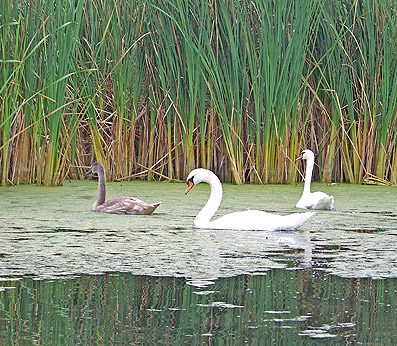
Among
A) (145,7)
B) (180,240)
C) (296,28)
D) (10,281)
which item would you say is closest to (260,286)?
(10,281)

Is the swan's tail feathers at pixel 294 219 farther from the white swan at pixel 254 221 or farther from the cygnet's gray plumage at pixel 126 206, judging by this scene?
the cygnet's gray plumage at pixel 126 206

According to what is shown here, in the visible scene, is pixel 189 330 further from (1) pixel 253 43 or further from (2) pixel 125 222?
(1) pixel 253 43

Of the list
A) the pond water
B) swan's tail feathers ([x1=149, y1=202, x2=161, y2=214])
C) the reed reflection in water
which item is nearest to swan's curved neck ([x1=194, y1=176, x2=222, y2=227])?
the pond water

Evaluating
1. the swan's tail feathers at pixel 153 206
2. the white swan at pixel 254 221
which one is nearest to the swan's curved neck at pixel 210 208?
the white swan at pixel 254 221

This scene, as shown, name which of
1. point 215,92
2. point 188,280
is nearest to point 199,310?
point 188,280

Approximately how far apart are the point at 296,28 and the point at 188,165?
1.64 meters

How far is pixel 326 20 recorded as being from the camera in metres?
8.03

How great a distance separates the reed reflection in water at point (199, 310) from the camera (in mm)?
2594

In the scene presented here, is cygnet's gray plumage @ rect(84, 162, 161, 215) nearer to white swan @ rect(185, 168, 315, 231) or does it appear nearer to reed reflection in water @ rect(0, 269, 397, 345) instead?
white swan @ rect(185, 168, 315, 231)

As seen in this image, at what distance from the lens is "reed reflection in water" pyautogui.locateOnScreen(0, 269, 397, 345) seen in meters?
2.59

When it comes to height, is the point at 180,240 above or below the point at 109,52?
below

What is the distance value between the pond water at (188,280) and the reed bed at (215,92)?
178 cm

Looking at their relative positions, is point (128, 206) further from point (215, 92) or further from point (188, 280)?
point (215, 92)

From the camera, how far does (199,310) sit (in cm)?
295
